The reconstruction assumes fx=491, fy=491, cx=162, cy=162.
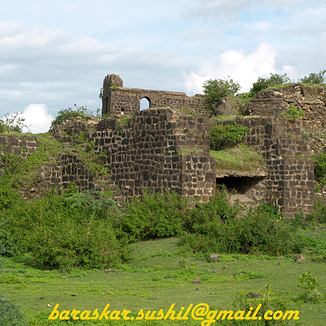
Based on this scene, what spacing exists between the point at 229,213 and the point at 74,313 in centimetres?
811

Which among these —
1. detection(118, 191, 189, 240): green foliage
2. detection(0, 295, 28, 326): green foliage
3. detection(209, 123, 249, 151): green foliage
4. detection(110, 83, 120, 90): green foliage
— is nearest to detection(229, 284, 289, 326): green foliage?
detection(0, 295, 28, 326): green foliage

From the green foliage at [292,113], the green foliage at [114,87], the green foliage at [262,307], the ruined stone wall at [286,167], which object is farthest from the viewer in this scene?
the green foliage at [114,87]

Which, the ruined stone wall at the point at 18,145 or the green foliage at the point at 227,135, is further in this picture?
the green foliage at the point at 227,135

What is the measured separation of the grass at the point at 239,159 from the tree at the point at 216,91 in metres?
10.6

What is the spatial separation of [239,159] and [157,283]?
861 cm

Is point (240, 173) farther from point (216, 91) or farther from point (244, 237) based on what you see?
point (216, 91)

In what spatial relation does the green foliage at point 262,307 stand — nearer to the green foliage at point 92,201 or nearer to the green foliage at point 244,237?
the green foliage at point 244,237

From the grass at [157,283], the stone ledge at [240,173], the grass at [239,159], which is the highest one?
the grass at [239,159]

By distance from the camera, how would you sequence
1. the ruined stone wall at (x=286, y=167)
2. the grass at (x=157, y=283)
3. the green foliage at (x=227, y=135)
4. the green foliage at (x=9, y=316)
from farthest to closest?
the green foliage at (x=227, y=135)
the ruined stone wall at (x=286, y=167)
the grass at (x=157, y=283)
the green foliage at (x=9, y=316)

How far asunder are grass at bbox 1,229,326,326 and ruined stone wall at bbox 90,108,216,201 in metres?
2.93

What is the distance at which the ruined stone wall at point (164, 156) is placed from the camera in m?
15.2

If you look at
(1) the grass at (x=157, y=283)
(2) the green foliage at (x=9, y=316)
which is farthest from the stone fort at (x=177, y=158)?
(2) the green foliage at (x=9, y=316)

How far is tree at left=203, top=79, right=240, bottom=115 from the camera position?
2867cm

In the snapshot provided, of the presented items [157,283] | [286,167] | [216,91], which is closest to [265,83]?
[216,91]
